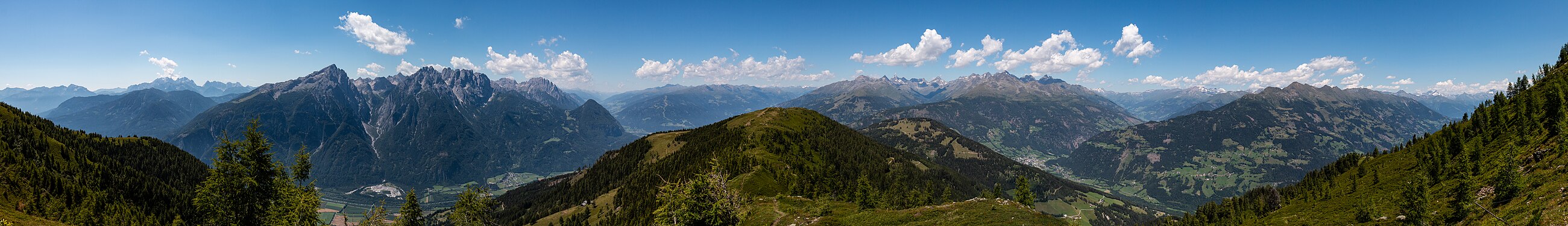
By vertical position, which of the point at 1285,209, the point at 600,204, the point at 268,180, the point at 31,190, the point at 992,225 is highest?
the point at 268,180

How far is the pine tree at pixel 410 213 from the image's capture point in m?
62.9

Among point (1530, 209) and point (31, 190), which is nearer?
point (1530, 209)

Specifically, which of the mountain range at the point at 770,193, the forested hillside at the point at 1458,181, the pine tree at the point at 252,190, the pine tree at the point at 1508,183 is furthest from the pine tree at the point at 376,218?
the pine tree at the point at 1508,183

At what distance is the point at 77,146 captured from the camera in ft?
371

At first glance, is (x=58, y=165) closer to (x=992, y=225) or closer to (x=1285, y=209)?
(x=992, y=225)

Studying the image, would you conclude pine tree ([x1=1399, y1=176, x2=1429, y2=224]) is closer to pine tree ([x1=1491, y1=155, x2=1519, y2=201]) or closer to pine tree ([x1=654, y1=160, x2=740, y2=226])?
pine tree ([x1=1491, y1=155, x2=1519, y2=201])

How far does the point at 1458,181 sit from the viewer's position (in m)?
51.4

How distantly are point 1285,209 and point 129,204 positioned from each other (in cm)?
19857

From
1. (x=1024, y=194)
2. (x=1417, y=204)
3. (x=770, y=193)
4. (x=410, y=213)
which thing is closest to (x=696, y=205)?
(x=410, y=213)

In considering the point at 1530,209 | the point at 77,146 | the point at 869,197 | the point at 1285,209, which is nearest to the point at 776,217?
the point at 869,197

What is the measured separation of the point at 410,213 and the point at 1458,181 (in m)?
117

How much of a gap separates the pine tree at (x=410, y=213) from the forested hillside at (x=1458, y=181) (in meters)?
95.2

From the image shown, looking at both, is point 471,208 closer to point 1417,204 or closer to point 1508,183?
point 1417,204

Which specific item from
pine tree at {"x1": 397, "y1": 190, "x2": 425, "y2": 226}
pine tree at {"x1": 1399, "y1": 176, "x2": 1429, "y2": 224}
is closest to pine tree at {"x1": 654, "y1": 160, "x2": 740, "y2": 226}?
pine tree at {"x1": 397, "y1": 190, "x2": 425, "y2": 226}
